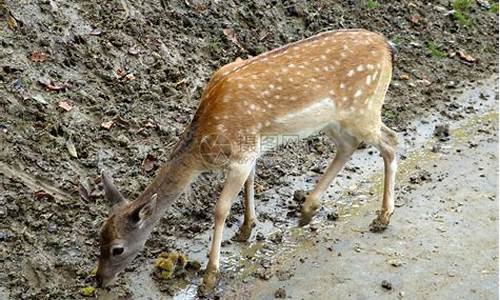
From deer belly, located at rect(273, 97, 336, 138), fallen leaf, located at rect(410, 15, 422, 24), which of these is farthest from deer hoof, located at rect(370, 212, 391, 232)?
fallen leaf, located at rect(410, 15, 422, 24)

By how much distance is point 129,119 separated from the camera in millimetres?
6816

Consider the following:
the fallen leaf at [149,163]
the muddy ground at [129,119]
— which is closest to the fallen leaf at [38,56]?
the muddy ground at [129,119]

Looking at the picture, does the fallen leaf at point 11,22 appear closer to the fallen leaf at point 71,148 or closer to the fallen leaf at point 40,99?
the fallen leaf at point 40,99

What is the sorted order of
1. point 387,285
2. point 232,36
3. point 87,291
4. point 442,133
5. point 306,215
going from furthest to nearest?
point 232,36, point 442,133, point 306,215, point 387,285, point 87,291

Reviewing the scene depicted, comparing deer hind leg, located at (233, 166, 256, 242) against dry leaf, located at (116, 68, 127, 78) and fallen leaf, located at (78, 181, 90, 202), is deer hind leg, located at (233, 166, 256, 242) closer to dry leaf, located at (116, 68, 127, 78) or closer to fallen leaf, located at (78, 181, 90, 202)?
fallen leaf, located at (78, 181, 90, 202)

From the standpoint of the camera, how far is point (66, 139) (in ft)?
20.8

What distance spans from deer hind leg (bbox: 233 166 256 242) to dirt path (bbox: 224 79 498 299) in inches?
15.1

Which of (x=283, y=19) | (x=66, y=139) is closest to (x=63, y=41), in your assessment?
(x=66, y=139)

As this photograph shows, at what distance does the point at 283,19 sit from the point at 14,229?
14.3 ft

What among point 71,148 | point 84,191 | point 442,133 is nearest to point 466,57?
point 442,133

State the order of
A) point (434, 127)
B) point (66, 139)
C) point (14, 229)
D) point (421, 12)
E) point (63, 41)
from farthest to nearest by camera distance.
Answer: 1. point (421, 12)
2. point (434, 127)
3. point (63, 41)
4. point (66, 139)
5. point (14, 229)

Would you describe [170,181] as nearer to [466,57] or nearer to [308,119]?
[308,119]

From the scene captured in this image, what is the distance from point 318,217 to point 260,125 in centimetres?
124

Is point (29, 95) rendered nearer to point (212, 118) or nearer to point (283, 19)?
point (212, 118)
